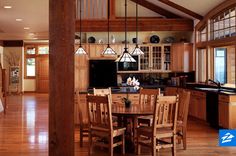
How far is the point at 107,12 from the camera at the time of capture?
10289 millimetres

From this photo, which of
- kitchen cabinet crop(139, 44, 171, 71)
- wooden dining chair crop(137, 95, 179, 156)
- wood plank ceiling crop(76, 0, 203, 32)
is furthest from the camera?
kitchen cabinet crop(139, 44, 171, 71)

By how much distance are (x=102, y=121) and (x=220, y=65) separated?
5.03 m

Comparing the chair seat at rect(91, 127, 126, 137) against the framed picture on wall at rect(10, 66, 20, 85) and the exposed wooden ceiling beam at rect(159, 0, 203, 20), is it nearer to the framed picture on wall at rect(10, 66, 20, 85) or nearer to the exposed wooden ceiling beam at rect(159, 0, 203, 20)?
the exposed wooden ceiling beam at rect(159, 0, 203, 20)

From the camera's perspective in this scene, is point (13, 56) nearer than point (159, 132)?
No

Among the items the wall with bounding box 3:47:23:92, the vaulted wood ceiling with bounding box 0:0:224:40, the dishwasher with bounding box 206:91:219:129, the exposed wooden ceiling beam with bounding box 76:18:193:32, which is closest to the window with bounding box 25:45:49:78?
the wall with bounding box 3:47:23:92

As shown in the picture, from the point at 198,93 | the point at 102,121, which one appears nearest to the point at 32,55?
the point at 198,93

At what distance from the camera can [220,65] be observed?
8.90 m

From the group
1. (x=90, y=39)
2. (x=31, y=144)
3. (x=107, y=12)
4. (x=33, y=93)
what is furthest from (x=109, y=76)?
(x=33, y=93)

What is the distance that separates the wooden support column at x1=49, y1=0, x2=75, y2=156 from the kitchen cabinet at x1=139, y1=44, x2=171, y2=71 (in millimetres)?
7267

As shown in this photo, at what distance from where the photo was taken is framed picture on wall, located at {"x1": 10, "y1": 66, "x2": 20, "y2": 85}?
1681 centimetres

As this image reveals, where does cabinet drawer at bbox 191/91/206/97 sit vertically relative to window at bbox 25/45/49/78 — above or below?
below

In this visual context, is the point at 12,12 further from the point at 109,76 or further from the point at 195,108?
the point at 195,108

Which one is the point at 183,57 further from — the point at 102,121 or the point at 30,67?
the point at 30,67

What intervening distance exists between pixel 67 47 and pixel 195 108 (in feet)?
19.7
